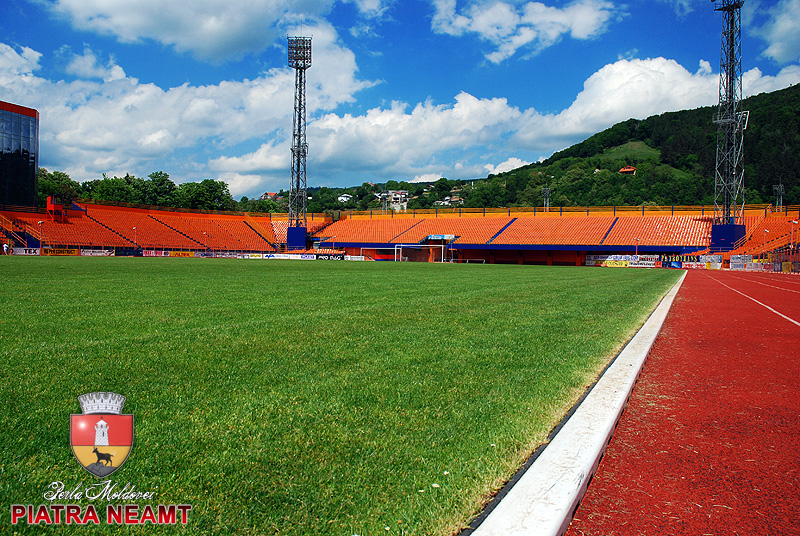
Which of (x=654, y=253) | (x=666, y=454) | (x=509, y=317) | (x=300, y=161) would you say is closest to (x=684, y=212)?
(x=654, y=253)

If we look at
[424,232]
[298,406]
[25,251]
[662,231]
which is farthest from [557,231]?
[298,406]

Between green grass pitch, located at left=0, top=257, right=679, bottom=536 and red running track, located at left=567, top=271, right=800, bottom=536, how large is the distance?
0.46 m

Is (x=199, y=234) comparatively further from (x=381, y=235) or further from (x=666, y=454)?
(x=666, y=454)

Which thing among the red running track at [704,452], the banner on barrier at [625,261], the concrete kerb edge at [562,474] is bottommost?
the red running track at [704,452]

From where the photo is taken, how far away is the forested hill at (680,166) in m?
84.0

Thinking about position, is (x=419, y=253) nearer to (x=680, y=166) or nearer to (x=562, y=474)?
(x=562, y=474)

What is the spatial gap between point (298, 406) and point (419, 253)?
5677cm

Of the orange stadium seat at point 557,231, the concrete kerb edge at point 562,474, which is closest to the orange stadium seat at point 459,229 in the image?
the orange stadium seat at point 557,231

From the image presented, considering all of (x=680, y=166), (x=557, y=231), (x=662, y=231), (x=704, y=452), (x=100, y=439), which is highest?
(x=680, y=166)

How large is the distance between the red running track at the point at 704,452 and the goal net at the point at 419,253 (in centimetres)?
5239

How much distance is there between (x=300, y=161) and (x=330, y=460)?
56.3 metres

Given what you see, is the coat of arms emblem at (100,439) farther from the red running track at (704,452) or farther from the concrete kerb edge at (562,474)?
the red running track at (704,452)

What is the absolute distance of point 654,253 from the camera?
48250 millimetres

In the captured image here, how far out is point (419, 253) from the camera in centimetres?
5975
